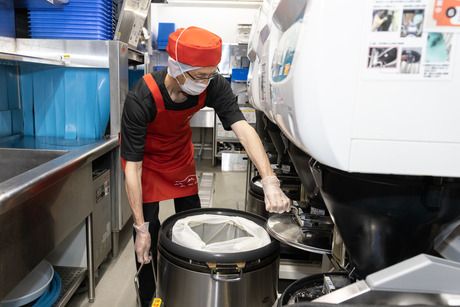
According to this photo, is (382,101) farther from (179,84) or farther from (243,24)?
(243,24)

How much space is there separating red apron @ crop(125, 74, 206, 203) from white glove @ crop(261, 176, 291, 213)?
1.77 feet

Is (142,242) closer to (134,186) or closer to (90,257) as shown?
(134,186)

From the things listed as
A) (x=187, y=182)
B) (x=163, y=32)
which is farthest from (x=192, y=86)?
(x=163, y=32)

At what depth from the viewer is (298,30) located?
0.59m

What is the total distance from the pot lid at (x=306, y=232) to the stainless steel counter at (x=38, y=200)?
81cm

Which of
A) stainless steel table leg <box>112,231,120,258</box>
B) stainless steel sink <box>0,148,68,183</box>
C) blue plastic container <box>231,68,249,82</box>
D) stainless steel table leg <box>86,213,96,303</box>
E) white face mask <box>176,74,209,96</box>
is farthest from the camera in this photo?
blue plastic container <box>231,68,249,82</box>

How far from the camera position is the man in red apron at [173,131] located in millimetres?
1264

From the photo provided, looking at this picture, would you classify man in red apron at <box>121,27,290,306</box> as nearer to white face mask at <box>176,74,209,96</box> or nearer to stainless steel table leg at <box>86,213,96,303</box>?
white face mask at <box>176,74,209,96</box>

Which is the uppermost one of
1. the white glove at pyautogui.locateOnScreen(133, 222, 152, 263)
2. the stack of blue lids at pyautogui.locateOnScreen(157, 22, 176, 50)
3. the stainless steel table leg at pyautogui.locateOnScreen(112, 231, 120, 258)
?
the stack of blue lids at pyautogui.locateOnScreen(157, 22, 176, 50)

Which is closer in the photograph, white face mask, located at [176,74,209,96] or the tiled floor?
white face mask, located at [176,74,209,96]

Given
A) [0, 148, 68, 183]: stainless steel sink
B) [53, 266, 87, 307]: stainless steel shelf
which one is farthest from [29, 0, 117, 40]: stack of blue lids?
[53, 266, 87, 307]: stainless steel shelf

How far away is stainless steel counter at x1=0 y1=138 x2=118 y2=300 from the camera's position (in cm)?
115

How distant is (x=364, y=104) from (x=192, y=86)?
953mm

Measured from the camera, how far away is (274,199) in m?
1.16
